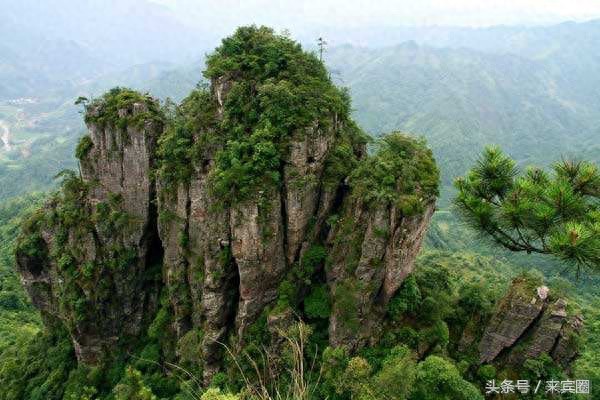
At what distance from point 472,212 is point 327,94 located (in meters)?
17.7

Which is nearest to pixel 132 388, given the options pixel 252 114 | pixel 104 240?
pixel 104 240

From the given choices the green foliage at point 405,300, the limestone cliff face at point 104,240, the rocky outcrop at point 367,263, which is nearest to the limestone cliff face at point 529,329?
the green foliage at point 405,300

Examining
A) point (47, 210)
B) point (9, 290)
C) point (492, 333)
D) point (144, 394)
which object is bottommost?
point (9, 290)

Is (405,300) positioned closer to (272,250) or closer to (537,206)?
(272,250)

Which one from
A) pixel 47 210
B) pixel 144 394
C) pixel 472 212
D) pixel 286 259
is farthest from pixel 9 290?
pixel 472 212

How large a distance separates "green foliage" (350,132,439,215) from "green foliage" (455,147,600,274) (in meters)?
12.2

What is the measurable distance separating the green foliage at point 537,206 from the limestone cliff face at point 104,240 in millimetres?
26123

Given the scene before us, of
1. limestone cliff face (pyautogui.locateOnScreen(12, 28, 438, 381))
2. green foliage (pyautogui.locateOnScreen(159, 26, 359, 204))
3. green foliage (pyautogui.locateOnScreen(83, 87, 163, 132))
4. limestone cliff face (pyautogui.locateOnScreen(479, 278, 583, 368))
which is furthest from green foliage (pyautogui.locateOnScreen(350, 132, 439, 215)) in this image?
green foliage (pyautogui.locateOnScreen(83, 87, 163, 132))

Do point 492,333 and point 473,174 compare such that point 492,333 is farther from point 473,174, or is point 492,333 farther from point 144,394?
point 144,394

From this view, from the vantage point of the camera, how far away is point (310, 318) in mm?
28000

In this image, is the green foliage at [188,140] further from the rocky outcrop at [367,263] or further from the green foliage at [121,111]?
the rocky outcrop at [367,263]

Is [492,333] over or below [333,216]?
below

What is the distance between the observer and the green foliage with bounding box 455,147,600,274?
9.06 m

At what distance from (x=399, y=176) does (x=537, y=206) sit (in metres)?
15.7
